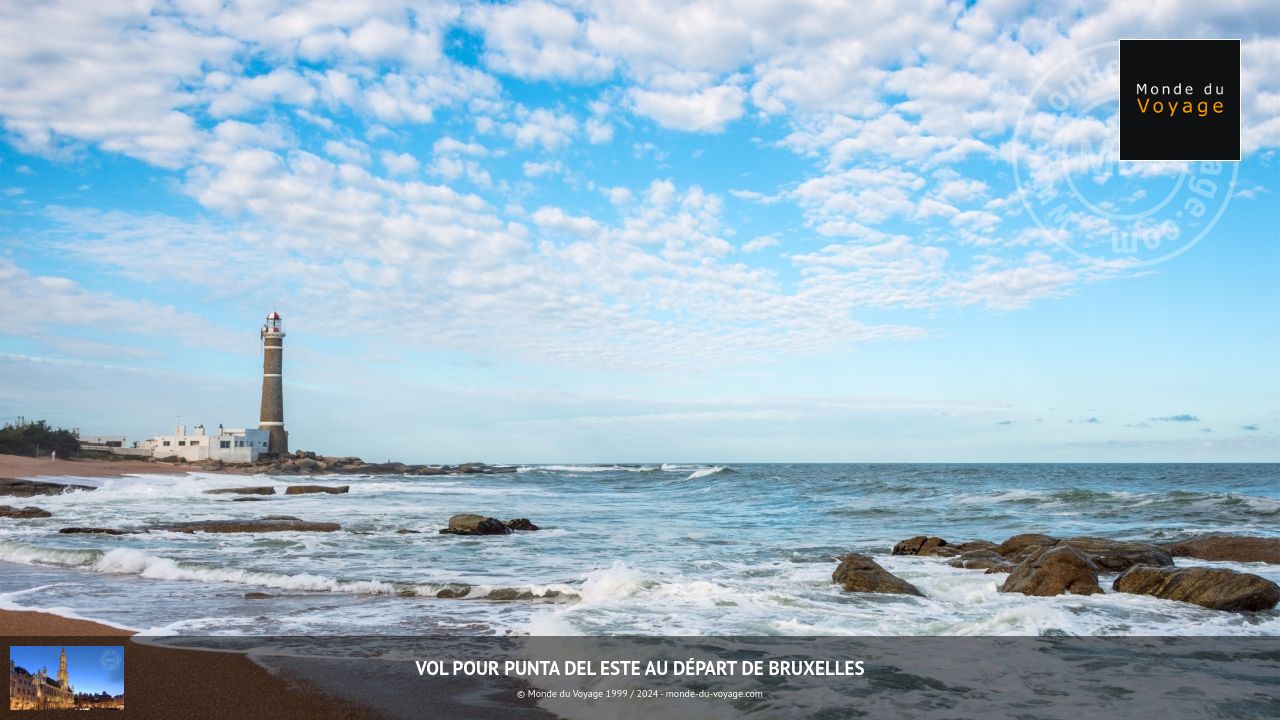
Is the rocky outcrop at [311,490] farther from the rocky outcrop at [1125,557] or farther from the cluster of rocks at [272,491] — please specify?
the rocky outcrop at [1125,557]

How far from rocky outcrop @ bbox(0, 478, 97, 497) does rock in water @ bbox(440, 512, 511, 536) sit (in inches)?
689

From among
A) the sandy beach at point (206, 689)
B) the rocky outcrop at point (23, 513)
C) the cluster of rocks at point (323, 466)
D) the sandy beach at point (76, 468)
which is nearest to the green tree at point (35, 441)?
the sandy beach at point (76, 468)

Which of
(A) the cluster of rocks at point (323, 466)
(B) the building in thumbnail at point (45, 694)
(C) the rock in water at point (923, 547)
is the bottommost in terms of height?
(A) the cluster of rocks at point (323, 466)

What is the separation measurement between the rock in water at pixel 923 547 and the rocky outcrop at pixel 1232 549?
3804mm

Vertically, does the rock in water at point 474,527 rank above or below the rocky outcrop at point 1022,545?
below

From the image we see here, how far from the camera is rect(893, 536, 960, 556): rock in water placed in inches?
593

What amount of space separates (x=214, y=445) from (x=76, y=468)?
63.3 ft

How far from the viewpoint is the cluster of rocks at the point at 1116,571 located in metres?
9.55

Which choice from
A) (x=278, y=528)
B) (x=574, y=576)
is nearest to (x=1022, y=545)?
(x=574, y=576)

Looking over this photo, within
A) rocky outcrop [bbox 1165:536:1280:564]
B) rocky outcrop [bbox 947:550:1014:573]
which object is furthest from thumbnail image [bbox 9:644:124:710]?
rocky outcrop [bbox 1165:536:1280:564]

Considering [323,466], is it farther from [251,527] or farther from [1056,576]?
[1056,576]

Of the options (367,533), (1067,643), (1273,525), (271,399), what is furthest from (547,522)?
(271,399)

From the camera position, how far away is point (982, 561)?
43.5 feet

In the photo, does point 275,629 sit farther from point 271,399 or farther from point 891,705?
point 271,399
